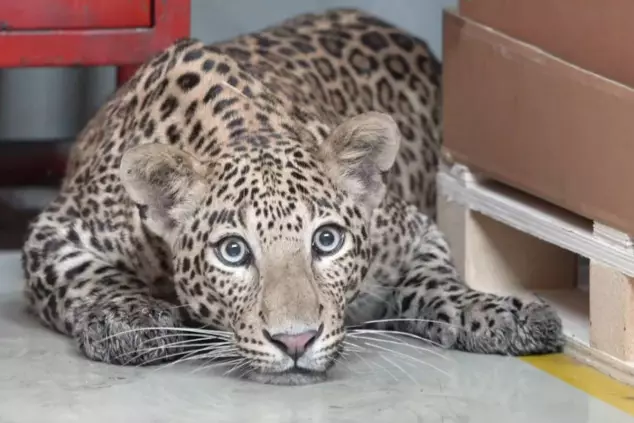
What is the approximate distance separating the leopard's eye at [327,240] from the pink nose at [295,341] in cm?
26

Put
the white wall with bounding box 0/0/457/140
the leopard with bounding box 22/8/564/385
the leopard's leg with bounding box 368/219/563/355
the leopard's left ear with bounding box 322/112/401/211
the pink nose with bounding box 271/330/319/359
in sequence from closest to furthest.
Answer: the pink nose with bounding box 271/330/319/359 < the leopard with bounding box 22/8/564/385 < the leopard's left ear with bounding box 322/112/401/211 < the leopard's leg with bounding box 368/219/563/355 < the white wall with bounding box 0/0/457/140

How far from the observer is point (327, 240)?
13.4ft

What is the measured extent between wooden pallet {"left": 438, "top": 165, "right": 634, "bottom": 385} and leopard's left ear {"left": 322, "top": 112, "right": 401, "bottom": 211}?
22.0 inches

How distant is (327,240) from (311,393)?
38cm

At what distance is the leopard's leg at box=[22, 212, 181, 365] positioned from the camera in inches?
169

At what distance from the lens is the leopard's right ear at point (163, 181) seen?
13.5 ft

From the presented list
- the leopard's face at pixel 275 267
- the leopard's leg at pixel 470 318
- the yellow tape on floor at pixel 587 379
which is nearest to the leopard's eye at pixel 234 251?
the leopard's face at pixel 275 267

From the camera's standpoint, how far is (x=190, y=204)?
4172 millimetres

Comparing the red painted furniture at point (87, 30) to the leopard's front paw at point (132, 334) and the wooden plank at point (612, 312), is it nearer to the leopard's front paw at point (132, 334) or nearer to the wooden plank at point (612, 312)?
the leopard's front paw at point (132, 334)

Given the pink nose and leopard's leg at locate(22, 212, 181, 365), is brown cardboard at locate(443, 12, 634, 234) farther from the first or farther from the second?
leopard's leg at locate(22, 212, 181, 365)

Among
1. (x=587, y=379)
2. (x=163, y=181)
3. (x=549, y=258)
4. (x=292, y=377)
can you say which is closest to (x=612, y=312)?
(x=587, y=379)

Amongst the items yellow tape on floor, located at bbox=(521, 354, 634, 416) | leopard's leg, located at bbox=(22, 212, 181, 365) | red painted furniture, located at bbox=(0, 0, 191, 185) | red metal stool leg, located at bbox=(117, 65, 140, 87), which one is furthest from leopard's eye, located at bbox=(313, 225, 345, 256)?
red metal stool leg, located at bbox=(117, 65, 140, 87)

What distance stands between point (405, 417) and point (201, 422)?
1.57ft

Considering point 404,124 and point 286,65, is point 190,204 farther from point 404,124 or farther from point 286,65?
point 404,124
